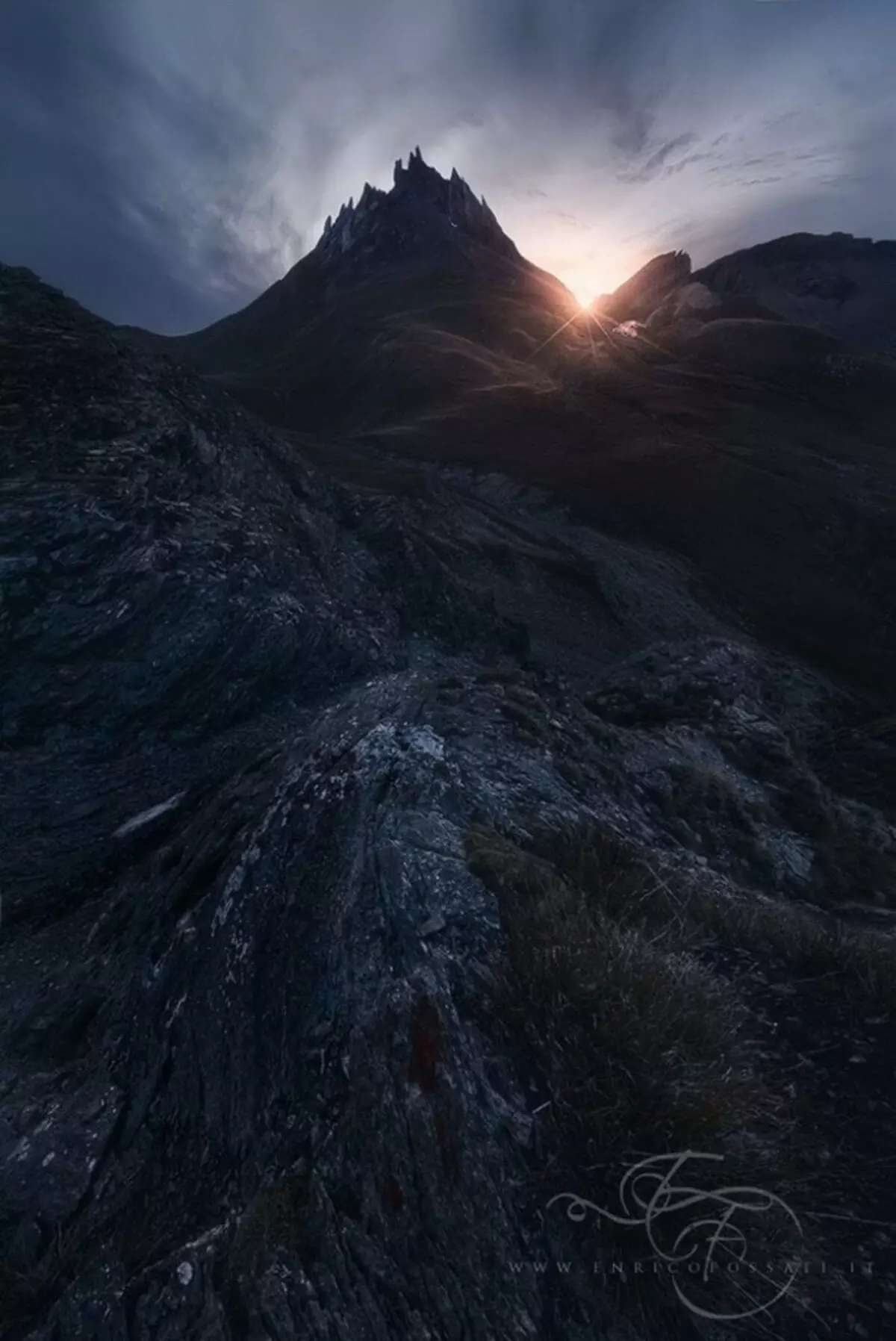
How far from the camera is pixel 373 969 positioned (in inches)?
289

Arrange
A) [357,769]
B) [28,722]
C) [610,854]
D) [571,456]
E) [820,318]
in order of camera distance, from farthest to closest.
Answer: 1. [820,318]
2. [571,456]
3. [28,722]
4. [357,769]
5. [610,854]

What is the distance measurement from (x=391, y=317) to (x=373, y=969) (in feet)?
440

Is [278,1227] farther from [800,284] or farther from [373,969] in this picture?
[800,284]

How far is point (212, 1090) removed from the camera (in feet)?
24.9

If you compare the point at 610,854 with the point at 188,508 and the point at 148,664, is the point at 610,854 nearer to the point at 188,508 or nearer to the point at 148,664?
the point at 148,664

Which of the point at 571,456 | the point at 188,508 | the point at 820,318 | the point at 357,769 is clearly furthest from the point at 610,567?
the point at 820,318

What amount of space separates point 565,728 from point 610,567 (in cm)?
2696

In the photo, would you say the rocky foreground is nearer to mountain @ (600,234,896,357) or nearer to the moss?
the moss

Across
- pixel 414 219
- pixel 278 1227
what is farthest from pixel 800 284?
pixel 278 1227

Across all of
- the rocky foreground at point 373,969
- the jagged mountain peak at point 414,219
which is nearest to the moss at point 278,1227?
the rocky foreground at point 373,969

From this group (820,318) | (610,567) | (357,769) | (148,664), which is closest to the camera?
(357,769)

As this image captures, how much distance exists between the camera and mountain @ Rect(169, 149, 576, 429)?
8850 cm

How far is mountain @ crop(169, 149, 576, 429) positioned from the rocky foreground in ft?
212

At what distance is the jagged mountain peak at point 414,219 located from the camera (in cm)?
17125
